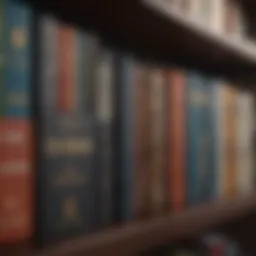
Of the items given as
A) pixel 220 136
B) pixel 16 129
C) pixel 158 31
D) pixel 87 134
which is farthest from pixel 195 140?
pixel 16 129

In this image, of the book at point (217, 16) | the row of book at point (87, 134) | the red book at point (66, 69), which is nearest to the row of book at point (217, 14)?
the book at point (217, 16)

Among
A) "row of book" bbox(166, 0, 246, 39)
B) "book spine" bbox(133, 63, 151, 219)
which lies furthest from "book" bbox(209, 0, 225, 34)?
"book spine" bbox(133, 63, 151, 219)

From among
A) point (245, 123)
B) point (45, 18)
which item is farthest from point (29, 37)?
point (245, 123)

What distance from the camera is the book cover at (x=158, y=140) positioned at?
864 mm

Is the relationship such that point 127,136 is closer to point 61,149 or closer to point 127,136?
point 127,136

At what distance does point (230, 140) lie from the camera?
43.1 inches

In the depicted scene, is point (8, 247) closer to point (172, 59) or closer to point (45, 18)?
point (45, 18)

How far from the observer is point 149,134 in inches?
33.7

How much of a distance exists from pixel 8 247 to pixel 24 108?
0.56 ft

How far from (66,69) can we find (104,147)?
13cm

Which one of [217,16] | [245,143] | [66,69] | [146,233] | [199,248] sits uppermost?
[217,16]

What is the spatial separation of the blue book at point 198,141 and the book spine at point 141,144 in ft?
0.44

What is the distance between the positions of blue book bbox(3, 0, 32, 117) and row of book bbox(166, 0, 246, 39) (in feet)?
1.00

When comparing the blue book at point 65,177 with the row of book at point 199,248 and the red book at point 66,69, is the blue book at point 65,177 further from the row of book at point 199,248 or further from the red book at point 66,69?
the row of book at point 199,248
